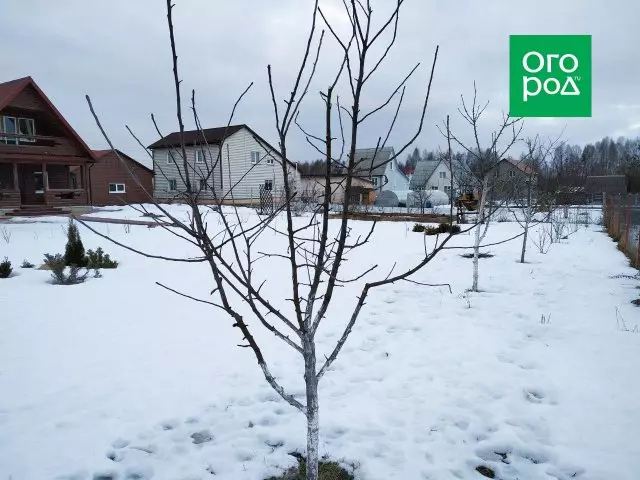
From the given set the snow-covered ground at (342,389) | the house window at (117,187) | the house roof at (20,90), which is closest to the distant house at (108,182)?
the house window at (117,187)

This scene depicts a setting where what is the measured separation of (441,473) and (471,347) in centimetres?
196

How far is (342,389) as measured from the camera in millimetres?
3193

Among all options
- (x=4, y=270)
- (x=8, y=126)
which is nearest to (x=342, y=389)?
(x=4, y=270)

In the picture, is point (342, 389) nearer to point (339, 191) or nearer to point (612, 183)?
point (339, 191)

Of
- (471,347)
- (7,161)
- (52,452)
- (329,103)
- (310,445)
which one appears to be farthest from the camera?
(7,161)

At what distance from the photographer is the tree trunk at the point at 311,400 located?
1779mm

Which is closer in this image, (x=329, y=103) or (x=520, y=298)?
(x=329, y=103)

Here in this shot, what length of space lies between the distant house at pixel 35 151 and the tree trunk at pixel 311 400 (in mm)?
19622

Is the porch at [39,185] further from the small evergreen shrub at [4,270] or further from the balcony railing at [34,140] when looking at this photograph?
the small evergreen shrub at [4,270]

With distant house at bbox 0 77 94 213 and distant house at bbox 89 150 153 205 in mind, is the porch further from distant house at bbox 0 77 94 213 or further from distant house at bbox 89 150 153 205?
distant house at bbox 89 150 153 205

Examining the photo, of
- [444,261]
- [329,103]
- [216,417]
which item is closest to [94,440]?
[216,417]

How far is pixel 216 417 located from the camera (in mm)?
2795

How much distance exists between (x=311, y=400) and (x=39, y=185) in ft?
80.4

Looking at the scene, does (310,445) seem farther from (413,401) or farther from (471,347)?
(471,347)
